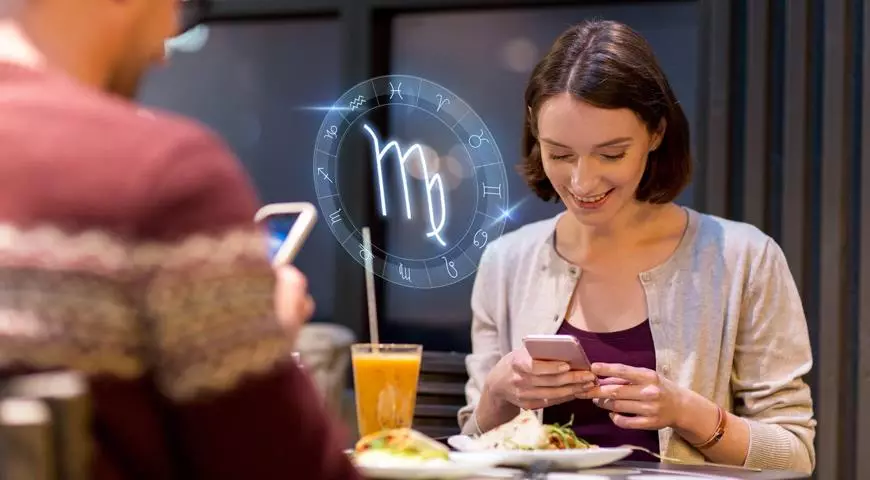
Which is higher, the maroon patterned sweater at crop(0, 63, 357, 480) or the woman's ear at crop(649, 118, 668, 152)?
the woman's ear at crop(649, 118, 668, 152)

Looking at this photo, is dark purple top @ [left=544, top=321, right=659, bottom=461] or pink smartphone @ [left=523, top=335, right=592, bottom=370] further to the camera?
dark purple top @ [left=544, top=321, right=659, bottom=461]

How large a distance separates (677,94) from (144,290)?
9.02ft

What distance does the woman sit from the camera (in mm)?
2057

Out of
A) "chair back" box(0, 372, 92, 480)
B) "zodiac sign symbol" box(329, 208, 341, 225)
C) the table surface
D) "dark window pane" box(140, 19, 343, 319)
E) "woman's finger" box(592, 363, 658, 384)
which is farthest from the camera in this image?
"dark window pane" box(140, 19, 343, 319)

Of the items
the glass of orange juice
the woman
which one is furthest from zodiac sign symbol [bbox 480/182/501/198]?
the glass of orange juice

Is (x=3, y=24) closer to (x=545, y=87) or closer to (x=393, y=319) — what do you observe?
(x=545, y=87)

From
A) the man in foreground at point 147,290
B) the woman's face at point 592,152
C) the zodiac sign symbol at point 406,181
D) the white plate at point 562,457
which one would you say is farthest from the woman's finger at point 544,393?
the zodiac sign symbol at point 406,181

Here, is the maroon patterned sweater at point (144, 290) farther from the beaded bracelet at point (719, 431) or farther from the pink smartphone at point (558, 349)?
the beaded bracelet at point (719, 431)

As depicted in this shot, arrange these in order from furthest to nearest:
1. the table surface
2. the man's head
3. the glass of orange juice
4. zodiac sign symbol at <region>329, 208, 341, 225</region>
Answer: zodiac sign symbol at <region>329, 208, 341, 225</region> < the glass of orange juice < the table surface < the man's head

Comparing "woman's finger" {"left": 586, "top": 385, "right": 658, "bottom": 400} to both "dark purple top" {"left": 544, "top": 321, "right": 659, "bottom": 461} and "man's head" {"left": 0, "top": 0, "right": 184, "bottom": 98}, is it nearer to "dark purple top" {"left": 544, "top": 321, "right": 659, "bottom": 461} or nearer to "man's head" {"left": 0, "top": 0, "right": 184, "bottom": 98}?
"dark purple top" {"left": 544, "top": 321, "right": 659, "bottom": 461}

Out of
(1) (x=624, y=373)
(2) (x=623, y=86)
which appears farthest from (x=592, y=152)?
(1) (x=624, y=373)

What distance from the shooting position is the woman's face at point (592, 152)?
2131mm

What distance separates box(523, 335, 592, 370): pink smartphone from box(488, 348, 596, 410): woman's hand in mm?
23

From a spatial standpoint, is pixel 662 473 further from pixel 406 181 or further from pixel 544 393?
pixel 406 181
